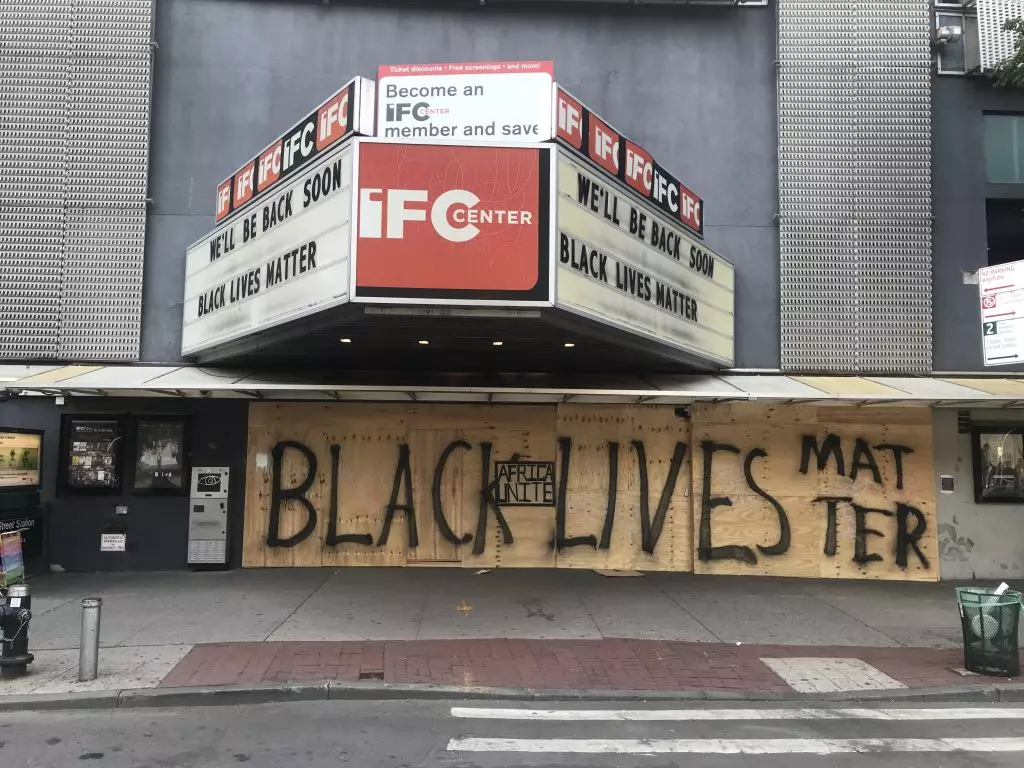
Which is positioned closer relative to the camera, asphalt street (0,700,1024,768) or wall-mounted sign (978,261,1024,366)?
asphalt street (0,700,1024,768)

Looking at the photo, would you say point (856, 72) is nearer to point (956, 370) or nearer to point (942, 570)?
point (956, 370)

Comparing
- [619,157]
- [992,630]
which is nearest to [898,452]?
[992,630]

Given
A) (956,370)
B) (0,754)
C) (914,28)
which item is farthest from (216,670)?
(914,28)

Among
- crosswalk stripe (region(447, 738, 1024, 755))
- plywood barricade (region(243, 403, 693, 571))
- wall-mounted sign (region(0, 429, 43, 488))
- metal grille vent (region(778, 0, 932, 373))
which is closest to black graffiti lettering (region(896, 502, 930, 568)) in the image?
metal grille vent (region(778, 0, 932, 373))

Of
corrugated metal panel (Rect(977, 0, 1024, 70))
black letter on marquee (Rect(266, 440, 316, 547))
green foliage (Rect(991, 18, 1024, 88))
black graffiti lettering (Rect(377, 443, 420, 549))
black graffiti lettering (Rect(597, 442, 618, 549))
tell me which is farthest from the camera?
corrugated metal panel (Rect(977, 0, 1024, 70))

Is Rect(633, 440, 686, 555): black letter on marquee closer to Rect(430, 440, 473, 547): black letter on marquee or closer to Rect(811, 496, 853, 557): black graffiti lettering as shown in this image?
Rect(811, 496, 853, 557): black graffiti lettering

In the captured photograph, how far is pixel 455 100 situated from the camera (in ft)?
32.3

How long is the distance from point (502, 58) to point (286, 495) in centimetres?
826

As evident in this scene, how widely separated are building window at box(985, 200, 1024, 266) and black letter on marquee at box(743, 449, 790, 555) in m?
5.47

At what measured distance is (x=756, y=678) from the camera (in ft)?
24.7

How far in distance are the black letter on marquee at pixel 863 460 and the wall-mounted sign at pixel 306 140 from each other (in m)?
9.44

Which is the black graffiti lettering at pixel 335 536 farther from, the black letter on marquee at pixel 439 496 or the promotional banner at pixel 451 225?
the promotional banner at pixel 451 225

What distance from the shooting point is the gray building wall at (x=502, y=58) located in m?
12.8

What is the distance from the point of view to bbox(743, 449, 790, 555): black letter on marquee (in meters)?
12.6
